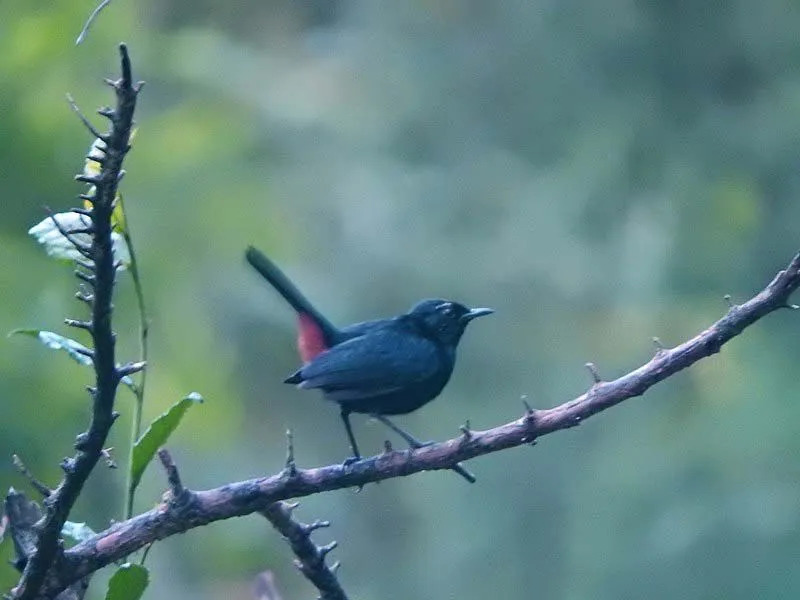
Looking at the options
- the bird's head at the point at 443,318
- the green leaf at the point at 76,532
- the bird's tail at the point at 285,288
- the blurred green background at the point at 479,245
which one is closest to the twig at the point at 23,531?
the green leaf at the point at 76,532

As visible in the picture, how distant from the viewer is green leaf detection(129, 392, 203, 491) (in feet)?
6.56

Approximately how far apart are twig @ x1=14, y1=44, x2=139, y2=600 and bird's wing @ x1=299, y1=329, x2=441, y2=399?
1350 mm

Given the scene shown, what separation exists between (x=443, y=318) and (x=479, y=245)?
15.7 ft

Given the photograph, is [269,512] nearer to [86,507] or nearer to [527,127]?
[86,507]

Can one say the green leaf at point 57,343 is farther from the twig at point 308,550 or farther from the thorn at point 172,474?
the twig at point 308,550

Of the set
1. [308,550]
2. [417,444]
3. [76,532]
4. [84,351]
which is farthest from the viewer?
[417,444]

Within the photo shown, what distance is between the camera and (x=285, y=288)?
346 cm

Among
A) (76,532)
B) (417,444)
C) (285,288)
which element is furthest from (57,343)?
(285,288)

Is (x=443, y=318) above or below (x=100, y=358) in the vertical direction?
above

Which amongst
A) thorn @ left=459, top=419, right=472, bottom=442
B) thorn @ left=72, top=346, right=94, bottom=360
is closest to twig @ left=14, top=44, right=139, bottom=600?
thorn @ left=72, top=346, right=94, bottom=360

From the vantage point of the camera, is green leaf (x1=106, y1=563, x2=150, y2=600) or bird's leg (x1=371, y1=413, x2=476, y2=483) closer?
green leaf (x1=106, y1=563, x2=150, y2=600)

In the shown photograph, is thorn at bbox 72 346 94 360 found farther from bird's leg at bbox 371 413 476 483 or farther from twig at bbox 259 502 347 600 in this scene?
bird's leg at bbox 371 413 476 483

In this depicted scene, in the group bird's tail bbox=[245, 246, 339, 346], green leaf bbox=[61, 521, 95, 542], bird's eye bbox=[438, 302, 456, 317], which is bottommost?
green leaf bbox=[61, 521, 95, 542]

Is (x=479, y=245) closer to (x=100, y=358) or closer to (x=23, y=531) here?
(x=23, y=531)
